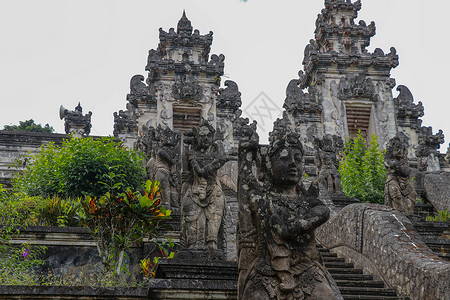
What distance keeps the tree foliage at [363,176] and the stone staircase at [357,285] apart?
274 inches

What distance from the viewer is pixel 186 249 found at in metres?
7.22

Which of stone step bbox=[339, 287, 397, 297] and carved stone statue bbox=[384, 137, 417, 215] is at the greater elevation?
carved stone statue bbox=[384, 137, 417, 215]

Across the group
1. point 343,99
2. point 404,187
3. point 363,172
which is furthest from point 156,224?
point 343,99

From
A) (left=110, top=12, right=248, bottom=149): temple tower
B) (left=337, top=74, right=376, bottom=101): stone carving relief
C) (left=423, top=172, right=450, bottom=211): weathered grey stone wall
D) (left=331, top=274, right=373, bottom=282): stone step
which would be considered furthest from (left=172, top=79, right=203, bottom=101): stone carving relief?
(left=331, top=274, right=373, bottom=282): stone step

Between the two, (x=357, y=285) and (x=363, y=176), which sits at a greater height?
(x=363, y=176)

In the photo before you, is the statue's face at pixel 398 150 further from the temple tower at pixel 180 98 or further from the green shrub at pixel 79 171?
the temple tower at pixel 180 98

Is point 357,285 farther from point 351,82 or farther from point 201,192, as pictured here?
point 351,82

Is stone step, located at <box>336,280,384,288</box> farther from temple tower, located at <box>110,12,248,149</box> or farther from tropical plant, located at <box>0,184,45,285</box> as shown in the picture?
temple tower, located at <box>110,12,248,149</box>

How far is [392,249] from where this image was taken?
7.24 m

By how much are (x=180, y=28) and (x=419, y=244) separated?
20522 millimetres

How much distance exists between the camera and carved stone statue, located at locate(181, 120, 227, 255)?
24.7 feet

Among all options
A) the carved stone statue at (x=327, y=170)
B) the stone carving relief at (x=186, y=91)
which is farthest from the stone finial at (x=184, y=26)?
the carved stone statue at (x=327, y=170)

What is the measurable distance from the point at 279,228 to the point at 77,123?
20.7 meters

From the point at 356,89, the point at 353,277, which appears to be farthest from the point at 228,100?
the point at 353,277
